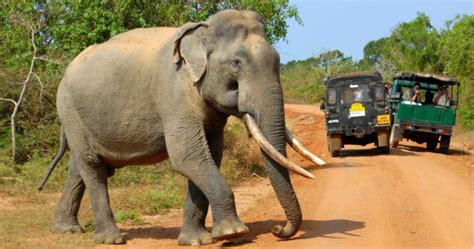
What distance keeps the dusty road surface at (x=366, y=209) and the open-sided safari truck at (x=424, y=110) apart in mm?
3009

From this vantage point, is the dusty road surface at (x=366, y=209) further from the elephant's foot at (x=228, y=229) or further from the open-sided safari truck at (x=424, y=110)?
the open-sided safari truck at (x=424, y=110)

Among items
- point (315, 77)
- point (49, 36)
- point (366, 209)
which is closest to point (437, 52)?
point (315, 77)

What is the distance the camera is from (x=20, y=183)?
49.9 feet

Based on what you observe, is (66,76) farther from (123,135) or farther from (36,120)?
(36,120)

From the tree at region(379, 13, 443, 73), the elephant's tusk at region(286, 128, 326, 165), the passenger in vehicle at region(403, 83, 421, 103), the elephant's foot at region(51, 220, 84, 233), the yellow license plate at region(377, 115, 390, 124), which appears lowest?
the elephant's foot at region(51, 220, 84, 233)

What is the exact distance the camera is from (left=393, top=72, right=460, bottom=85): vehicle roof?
24.7 m

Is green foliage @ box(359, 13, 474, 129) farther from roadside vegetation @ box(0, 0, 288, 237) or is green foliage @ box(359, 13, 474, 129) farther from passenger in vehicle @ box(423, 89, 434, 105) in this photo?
roadside vegetation @ box(0, 0, 288, 237)

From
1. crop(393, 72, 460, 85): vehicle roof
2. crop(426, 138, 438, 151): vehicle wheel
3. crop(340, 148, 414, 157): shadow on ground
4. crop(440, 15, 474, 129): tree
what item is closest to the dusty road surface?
crop(340, 148, 414, 157): shadow on ground

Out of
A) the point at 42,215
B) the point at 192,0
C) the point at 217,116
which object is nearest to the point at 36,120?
the point at 192,0

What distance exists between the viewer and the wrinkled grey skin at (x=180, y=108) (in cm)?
862

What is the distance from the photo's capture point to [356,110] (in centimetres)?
2230

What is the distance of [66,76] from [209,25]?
7.80 ft

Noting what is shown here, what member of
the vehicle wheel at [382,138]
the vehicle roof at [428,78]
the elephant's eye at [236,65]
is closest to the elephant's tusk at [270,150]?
the elephant's eye at [236,65]

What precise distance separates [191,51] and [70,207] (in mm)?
3113
